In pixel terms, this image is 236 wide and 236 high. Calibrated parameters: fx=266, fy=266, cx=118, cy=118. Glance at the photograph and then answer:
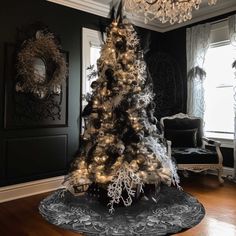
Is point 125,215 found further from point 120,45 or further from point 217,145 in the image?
point 217,145

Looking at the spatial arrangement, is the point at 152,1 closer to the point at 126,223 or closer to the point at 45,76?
the point at 45,76

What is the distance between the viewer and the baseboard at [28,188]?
11.3 feet

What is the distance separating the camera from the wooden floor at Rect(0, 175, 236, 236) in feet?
8.39

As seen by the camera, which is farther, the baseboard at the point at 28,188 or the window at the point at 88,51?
the window at the point at 88,51

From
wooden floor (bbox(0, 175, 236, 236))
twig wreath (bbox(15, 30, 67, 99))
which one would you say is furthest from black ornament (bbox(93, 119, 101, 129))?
twig wreath (bbox(15, 30, 67, 99))

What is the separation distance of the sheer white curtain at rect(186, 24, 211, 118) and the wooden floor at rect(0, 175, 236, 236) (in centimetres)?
147

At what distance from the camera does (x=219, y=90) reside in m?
4.67

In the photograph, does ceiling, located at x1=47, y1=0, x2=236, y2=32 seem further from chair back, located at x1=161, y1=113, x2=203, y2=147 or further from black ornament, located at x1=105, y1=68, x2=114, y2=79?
black ornament, located at x1=105, y1=68, x2=114, y2=79

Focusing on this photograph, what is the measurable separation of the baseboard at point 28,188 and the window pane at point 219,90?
2812 millimetres

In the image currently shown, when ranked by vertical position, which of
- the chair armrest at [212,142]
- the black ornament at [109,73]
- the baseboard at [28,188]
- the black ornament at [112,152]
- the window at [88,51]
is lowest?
the baseboard at [28,188]

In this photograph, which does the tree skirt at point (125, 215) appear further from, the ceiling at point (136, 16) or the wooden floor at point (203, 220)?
the ceiling at point (136, 16)

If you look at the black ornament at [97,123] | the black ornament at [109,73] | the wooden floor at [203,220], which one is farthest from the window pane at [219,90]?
the black ornament at [97,123]

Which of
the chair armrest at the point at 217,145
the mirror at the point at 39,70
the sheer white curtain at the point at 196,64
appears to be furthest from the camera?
the sheer white curtain at the point at 196,64

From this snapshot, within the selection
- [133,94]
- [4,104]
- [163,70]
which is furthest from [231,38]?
[4,104]
